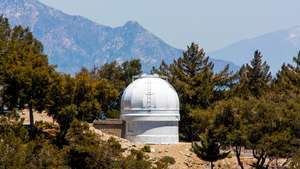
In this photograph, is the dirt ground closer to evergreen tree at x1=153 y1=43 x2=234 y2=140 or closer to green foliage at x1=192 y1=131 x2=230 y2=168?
green foliage at x1=192 y1=131 x2=230 y2=168

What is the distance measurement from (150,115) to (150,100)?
118cm

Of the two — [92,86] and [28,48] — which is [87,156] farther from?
[28,48]

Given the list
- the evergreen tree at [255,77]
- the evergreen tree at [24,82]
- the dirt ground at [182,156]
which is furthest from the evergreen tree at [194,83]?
the evergreen tree at [24,82]

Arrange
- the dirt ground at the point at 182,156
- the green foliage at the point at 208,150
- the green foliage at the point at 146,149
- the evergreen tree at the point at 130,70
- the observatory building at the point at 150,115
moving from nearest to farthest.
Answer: the green foliage at the point at 208,150 → the dirt ground at the point at 182,156 → the green foliage at the point at 146,149 → the observatory building at the point at 150,115 → the evergreen tree at the point at 130,70

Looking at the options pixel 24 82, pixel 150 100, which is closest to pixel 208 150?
pixel 150 100

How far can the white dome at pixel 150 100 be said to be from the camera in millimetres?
65562

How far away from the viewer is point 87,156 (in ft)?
146

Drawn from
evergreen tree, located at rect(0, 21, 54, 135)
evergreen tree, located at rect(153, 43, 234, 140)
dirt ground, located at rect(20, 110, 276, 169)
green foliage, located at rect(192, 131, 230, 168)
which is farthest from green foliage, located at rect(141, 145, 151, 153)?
evergreen tree, located at rect(153, 43, 234, 140)

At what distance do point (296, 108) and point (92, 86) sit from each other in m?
15.1

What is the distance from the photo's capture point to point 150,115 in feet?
215

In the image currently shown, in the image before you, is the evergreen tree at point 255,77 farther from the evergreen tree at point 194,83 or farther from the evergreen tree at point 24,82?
the evergreen tree at point 24,82

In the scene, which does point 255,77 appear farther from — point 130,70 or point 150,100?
point 150,100

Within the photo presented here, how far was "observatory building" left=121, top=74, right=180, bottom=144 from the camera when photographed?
6556 centimetres

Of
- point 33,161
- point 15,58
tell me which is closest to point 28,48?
point 15,58
